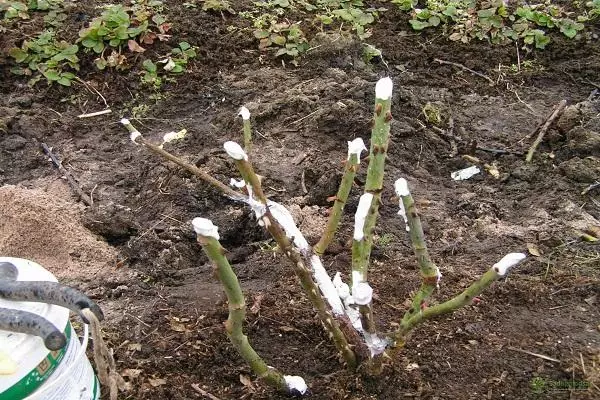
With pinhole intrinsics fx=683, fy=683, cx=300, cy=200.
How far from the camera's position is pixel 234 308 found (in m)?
1.60

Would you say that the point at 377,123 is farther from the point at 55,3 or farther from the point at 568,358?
the point at 55,3

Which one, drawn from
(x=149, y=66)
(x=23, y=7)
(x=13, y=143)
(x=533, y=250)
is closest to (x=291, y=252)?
(x=533, y=250)

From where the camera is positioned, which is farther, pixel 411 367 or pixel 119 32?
pixel 119 32

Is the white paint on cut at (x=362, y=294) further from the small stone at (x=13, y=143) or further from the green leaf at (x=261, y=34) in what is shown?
the green leaf at (x=261, y=34)

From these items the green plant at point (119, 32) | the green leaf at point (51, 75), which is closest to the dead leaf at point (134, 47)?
the green plant at point (119, 32)

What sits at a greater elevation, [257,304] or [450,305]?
[450,305]

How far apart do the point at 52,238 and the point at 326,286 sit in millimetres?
1478

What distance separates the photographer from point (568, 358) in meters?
1.98

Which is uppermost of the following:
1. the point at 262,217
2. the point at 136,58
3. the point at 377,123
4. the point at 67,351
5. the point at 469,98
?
the point at 377,123

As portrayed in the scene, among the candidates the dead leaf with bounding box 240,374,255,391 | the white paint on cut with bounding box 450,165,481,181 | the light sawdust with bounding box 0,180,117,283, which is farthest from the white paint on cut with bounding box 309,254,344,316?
the white paint on cut with bounding box 450,165,481,181

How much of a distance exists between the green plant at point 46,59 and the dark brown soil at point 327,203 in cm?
9

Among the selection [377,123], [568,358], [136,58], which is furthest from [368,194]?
[136,58]

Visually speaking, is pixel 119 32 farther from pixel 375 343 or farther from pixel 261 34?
pixel 375 343

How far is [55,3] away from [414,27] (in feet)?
7.45
